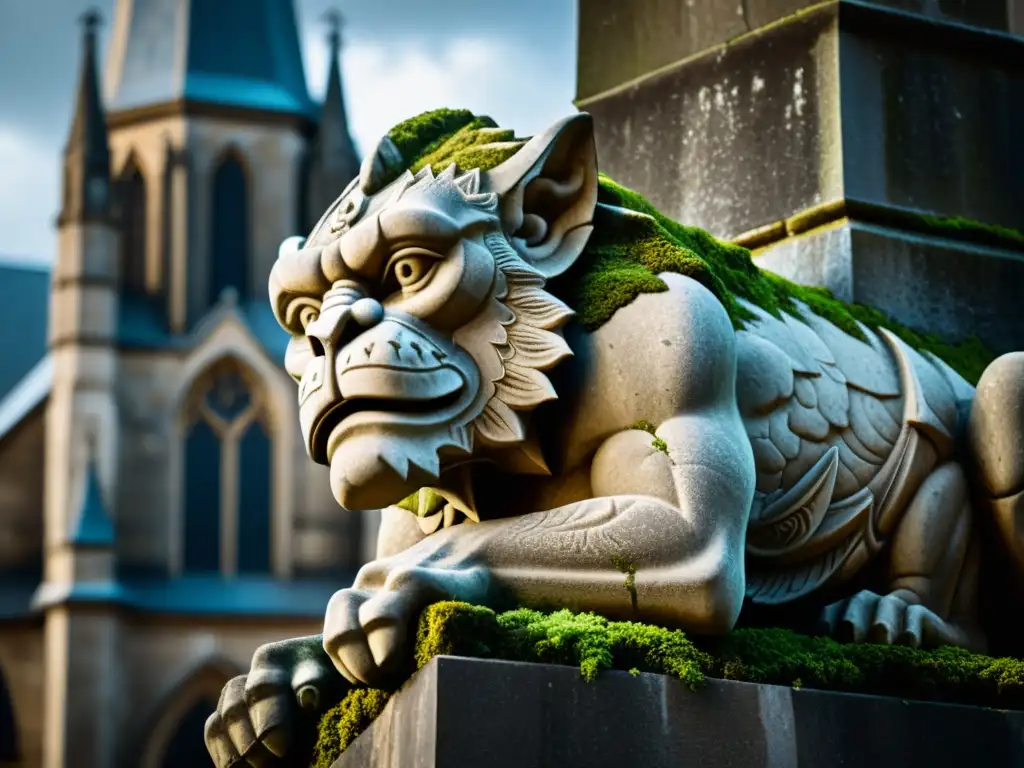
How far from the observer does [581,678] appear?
5.64 m

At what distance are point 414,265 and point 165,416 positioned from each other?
45849 millimetres

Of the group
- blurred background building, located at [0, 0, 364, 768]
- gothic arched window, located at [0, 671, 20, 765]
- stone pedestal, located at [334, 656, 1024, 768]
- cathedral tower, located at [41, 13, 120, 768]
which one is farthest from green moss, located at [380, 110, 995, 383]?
gothic arched window, located at [0, 671, 20, 765]

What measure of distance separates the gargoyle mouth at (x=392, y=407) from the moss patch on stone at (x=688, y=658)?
0.62 metres

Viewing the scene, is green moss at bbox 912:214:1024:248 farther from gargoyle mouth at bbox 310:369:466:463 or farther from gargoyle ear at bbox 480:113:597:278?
gargoyle mouth at bbox 310:369:466:463

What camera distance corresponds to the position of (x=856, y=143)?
8070mm

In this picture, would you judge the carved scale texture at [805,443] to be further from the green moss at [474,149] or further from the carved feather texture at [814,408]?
the green moss at [474,149]

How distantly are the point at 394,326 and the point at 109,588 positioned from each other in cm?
4387

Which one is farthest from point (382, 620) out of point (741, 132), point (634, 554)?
point (741, 132)

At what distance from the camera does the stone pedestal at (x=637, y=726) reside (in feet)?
18.0

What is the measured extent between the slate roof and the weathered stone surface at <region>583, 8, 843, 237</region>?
48.6 m

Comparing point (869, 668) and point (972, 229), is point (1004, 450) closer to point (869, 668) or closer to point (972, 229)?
point (869, 668)

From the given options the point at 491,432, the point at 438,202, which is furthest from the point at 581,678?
the point at 438,202

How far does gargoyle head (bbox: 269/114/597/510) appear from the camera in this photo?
606cm

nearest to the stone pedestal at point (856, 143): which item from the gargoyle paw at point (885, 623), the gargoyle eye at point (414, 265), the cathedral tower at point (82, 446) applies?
the gargoyle paw at point (885, 623)
